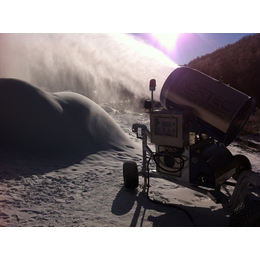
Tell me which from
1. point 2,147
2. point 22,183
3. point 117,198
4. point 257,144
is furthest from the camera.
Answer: point 257,144

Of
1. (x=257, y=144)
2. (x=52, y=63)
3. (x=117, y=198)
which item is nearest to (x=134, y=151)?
(x=117, y=198)

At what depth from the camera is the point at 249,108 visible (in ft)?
14.1

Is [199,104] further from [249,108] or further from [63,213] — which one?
[63,213]

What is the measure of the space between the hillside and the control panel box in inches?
725

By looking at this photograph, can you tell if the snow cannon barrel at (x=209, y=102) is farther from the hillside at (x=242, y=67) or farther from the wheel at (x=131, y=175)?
the hillside at (x=242, y=67)

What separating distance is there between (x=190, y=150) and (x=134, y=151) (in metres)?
4.00

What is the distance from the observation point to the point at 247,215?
309 cm

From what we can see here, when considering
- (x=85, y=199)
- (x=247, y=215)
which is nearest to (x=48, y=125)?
(x=85, y=199)

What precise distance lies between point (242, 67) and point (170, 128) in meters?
25.1

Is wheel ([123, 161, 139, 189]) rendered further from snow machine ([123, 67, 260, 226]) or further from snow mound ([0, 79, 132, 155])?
snow mound ([0, 79, 132, 155])

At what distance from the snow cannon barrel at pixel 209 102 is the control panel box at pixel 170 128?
32 cm

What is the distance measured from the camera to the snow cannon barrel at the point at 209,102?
3.98m

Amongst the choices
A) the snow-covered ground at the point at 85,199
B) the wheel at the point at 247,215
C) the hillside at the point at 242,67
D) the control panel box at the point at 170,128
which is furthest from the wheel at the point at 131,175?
the hillside at the point at 242,67

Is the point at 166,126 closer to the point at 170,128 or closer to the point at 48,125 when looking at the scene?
the point at 170,128
